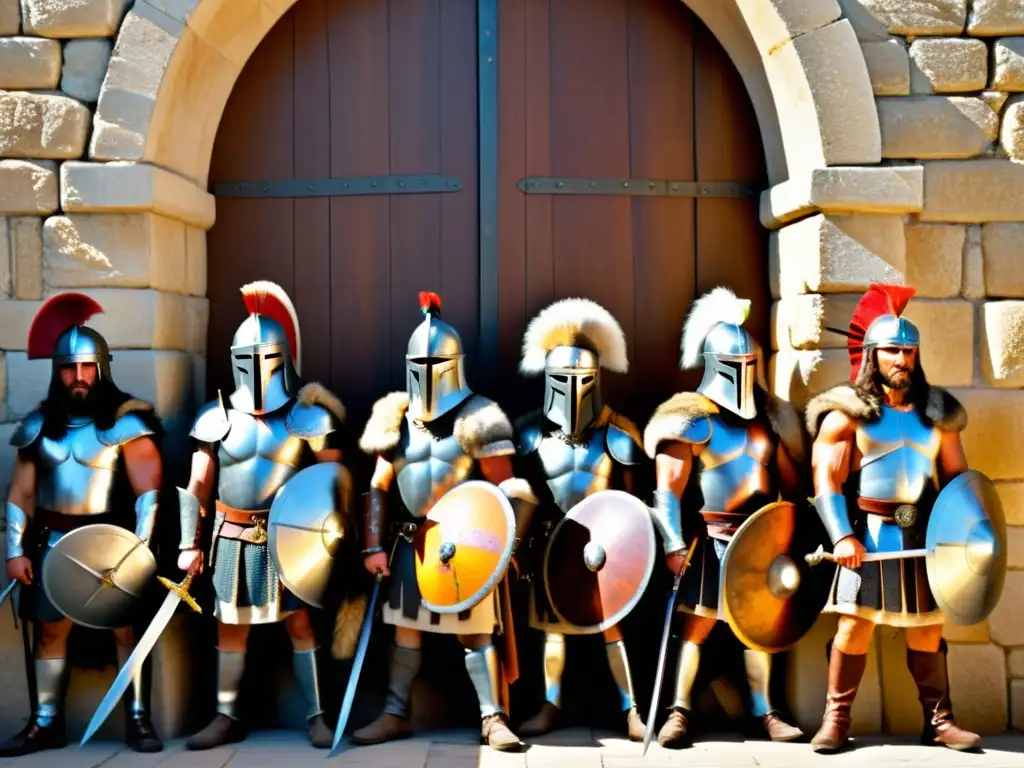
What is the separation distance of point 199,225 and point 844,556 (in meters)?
2.52

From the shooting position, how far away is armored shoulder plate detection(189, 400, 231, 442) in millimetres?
3797

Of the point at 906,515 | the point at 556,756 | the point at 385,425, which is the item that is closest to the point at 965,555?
the point at 906,515

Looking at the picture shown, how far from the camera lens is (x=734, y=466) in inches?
146

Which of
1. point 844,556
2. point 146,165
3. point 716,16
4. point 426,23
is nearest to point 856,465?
point 844,556

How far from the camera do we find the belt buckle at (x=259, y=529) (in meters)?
3.76

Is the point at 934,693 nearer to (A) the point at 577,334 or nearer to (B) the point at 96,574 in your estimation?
(A) the point at 577,334

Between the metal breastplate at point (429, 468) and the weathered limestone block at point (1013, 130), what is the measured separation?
6.76 ft

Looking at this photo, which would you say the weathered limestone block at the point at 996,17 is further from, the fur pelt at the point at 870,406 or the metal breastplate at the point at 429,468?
the metal breastplate at the point at 429,468

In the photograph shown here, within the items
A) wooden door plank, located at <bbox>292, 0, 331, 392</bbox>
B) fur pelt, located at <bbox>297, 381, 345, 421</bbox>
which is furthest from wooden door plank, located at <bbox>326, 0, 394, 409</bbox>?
fur pelt, located at <bbox>297, 381, 345, 421</bbox>

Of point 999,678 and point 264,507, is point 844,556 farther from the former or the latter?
point 264,507

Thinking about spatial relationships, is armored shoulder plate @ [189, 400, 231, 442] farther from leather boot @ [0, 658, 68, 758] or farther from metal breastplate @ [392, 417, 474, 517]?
leather boot @ [0, 658, 68, 758]

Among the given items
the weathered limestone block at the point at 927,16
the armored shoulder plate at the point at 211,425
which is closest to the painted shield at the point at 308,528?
the armored shoulder plate at the point at 211,425

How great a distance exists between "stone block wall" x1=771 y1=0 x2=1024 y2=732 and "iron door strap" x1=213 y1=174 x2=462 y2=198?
1.39 metres

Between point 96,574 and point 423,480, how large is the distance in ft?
3.48
